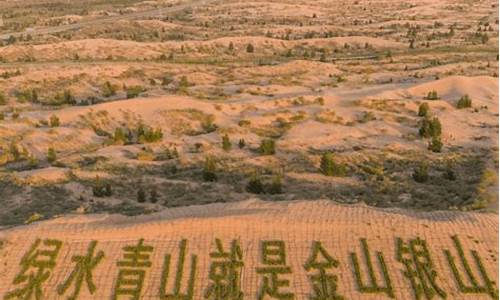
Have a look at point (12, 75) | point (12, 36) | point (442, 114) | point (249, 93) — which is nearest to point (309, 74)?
point (249, 93)

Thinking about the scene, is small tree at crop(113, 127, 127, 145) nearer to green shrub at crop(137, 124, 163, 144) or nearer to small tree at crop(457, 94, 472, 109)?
green shrub at crop(137, 124, 163, 144)

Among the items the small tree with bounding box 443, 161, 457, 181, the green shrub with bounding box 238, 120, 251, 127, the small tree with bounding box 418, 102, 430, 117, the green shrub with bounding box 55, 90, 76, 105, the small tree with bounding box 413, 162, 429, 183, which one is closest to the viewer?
the small tree with bounding box 413, 162, 429, 183

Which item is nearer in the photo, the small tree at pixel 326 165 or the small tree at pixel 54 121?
the small tree at pixel 326 165

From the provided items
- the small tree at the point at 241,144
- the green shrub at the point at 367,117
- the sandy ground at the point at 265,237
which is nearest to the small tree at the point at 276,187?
the sandy ground at the point at 265,237

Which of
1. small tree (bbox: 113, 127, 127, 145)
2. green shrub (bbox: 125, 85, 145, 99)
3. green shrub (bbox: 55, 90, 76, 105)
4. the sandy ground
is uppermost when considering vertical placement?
the sandy ground

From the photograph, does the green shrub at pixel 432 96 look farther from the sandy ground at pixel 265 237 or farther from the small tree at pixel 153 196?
the small tree at pixel 153 196

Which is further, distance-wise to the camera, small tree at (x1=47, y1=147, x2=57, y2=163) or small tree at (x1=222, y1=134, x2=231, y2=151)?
small tree at (x1=222, y1=134, x2=231, y2=151)

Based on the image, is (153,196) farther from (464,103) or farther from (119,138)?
(464,103)

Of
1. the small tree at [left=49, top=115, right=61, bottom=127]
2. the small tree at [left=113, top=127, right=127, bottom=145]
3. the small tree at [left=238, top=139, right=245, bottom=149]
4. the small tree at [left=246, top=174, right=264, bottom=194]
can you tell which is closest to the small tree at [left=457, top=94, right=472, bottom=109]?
the small tree at [left=238, top=139, right=245, bottom=149]

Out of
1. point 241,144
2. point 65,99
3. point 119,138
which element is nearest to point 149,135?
point 119,138

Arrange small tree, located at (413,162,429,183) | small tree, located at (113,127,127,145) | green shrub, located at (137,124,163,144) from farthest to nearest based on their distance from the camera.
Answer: small tree, located at (113,127,127,145)
green shrub, located at (137,124,163,144)
small tree, located at (413,162,429,183)

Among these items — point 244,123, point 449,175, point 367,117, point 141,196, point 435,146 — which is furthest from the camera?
point 367,117

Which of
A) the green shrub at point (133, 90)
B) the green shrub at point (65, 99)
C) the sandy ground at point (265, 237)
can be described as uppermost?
the sandy ground at point (265, 237)
